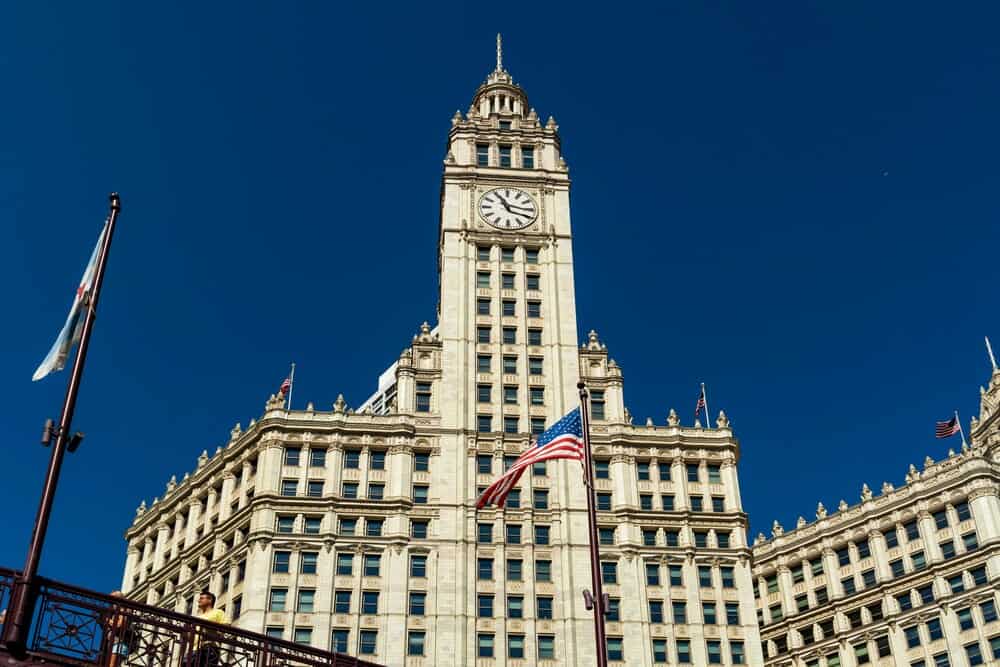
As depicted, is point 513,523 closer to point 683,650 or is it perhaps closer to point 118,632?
point 683,650

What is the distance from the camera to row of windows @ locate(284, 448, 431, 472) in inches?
3765

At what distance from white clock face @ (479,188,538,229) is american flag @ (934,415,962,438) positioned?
4072cm

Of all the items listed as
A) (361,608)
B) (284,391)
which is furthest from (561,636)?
(284,391)

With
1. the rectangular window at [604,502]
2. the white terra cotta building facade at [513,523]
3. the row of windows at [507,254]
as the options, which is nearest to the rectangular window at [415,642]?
the white terra cotta building facade at [513,523]

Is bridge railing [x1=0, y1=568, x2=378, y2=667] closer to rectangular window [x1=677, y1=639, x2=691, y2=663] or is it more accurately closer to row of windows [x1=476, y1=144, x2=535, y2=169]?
rectangular window [x1=677, y1=639, x2=691, y2=663]

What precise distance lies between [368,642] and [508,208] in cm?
4387

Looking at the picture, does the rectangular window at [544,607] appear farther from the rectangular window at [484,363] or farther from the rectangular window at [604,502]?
the rectangular window at [484,363]

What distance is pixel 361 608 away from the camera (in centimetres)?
8756

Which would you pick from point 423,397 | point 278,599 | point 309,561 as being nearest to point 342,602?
point 309,561

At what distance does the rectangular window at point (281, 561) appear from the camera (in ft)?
293

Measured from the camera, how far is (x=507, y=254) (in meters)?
109

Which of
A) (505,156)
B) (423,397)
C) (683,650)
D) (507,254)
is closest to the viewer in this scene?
(683,650)

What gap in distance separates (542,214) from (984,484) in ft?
151

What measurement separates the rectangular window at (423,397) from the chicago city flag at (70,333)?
6976 centimetres
